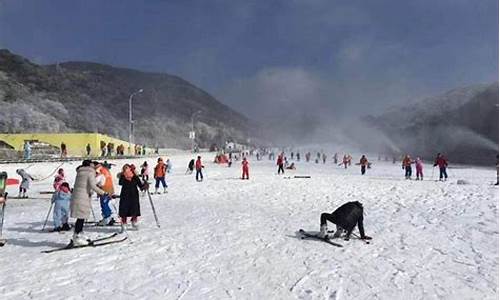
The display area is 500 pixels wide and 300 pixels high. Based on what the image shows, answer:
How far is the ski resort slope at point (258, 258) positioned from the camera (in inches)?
279

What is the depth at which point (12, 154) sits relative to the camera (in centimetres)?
3644

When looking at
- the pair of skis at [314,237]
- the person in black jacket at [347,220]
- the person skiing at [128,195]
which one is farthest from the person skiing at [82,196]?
the person in black jacket at [347,220]

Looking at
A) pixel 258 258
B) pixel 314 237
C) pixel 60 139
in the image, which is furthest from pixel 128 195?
pixel 60 139

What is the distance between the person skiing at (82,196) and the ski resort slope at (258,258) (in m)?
0.52

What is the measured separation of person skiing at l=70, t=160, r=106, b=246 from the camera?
9469 mm

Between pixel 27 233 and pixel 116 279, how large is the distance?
210 inches

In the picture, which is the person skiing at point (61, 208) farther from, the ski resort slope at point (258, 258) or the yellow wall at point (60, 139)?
the yellow wall at point (60, 139)

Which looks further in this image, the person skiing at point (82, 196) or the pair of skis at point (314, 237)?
the pair of skis at point (314, 237)

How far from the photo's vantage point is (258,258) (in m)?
8.96

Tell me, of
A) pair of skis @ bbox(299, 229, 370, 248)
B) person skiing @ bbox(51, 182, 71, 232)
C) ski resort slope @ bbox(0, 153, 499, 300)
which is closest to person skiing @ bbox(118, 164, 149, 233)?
ski resort slope @ bbox(0, 153, 499, 300)

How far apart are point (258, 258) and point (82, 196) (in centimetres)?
395

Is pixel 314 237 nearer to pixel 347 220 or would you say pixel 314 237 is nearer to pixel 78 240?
pixel 347 220

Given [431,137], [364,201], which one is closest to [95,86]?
[431,137]

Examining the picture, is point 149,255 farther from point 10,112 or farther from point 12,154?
point 10,112
